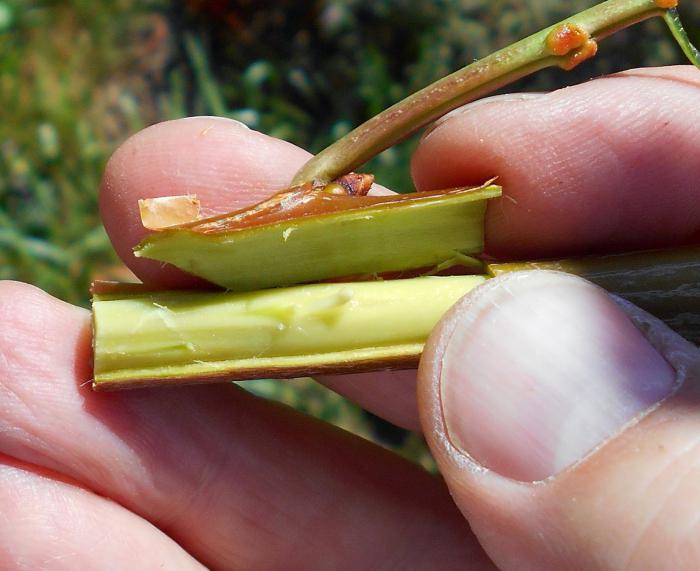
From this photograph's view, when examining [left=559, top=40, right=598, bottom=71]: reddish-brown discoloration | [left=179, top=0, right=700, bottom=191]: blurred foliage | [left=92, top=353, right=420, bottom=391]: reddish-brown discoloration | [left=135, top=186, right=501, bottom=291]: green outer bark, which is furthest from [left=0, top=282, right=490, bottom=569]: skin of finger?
[left=179, top=0, right=700, bottom=191]: blurred foliage

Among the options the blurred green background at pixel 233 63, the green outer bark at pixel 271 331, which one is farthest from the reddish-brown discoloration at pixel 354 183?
the blurred green background at pixel 233 63

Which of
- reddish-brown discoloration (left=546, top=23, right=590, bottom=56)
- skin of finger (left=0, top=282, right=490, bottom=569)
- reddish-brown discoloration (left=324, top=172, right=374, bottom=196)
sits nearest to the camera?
reddish-brown discoloration (left=546, top=23, right=590, bottom=56)

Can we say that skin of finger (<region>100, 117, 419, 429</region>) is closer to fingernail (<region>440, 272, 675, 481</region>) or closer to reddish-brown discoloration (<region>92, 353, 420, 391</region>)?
reddish-brown discoloration (<region>92, 353, 420, 391</region>)

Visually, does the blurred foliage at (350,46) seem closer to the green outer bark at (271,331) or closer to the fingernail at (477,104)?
the fingernail at (477,104)

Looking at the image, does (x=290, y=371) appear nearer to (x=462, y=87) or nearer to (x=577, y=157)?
(x=462, y=87)

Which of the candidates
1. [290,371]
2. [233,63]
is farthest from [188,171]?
[233,63]

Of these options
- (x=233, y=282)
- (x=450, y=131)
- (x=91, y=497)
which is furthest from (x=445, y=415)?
(x=91, y=497)

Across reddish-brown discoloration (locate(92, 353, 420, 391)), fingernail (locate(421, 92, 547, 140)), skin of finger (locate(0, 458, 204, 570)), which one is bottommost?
skin of finger (locate(0, 458, 204, 570))

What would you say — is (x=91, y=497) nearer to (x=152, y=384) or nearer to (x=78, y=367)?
(x=78, y=367)
